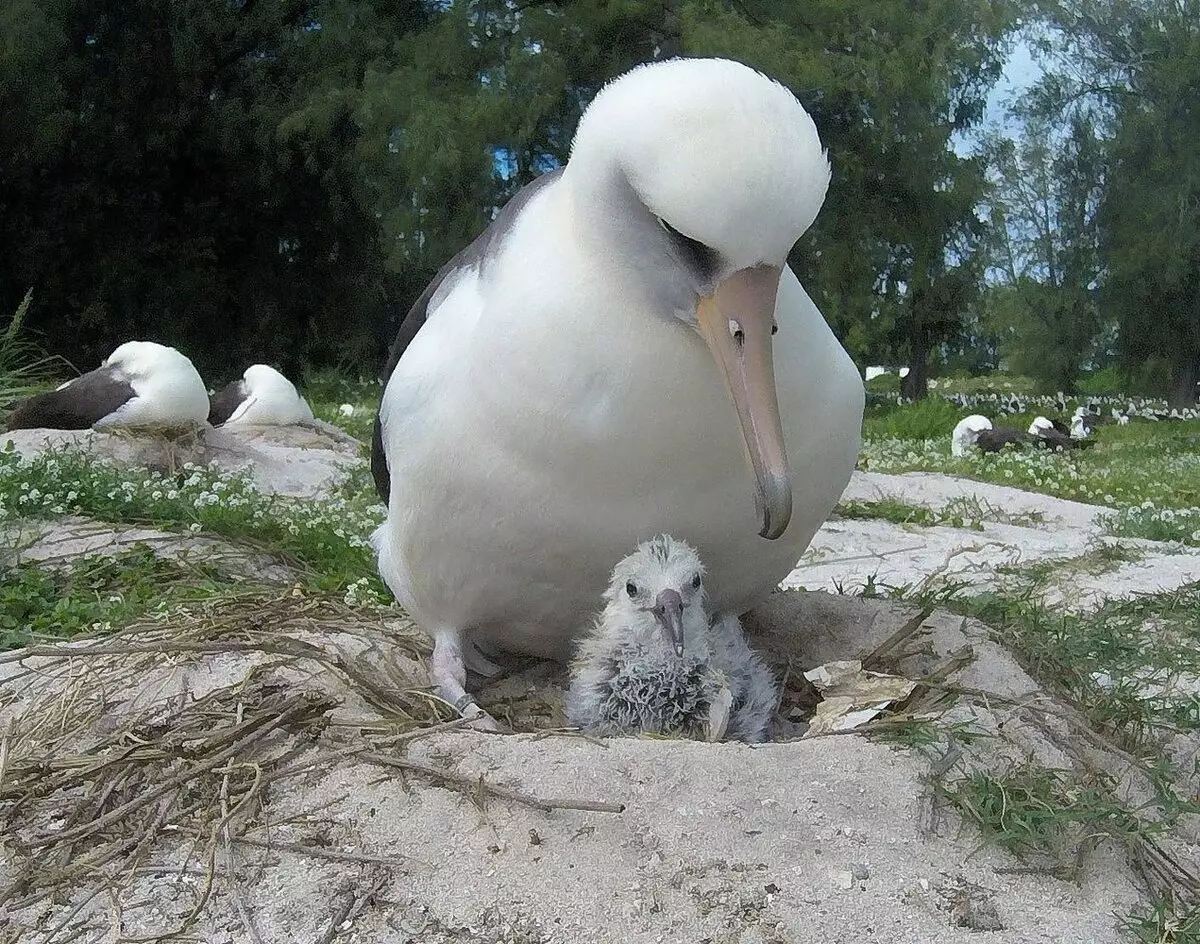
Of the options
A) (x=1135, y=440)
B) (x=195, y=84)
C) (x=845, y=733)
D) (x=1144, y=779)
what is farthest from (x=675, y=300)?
(x=195, y=84)

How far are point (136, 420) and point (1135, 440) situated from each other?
10.3m

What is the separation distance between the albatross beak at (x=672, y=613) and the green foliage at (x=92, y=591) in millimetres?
1531

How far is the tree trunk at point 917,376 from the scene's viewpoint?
16.4 metres

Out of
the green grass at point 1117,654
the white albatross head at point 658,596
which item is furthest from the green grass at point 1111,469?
the white albatross head at point 658,596

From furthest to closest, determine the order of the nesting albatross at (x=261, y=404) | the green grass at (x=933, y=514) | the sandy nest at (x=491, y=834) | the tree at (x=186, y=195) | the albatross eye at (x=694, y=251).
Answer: the tree at (x=186, y=195) < the nesting albatross at (x=261, y=404) < the green grass at (x=933, y=514) < the albatross eye at (x=694, y=251) < the sandy nest at (x=491, y=834)

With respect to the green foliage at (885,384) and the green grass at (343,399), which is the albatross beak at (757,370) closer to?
the green grass at (343,399)

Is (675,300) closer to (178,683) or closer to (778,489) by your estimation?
(778,489)

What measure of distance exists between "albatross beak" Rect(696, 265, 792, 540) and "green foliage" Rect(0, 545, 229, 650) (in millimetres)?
1884

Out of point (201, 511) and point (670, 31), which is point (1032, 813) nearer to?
point (201, 511)

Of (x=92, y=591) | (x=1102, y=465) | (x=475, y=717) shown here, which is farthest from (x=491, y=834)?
(x=1102, y=465)

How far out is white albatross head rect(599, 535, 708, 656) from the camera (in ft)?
7.64

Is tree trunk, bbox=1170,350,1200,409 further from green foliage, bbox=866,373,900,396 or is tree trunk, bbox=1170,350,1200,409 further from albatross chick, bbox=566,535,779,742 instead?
albatross chick, bbox=566,535,779,742

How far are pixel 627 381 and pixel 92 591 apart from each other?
236 cm

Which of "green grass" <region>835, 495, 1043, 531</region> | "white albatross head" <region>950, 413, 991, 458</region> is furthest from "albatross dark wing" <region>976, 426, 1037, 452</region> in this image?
"green grass" <region>835, 495, 1043, 531</region>
